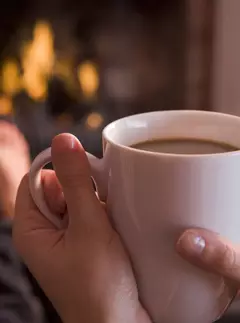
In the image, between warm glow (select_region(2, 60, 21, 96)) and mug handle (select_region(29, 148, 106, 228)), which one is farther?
warm glow (select_region(2, 60, 21, 96))

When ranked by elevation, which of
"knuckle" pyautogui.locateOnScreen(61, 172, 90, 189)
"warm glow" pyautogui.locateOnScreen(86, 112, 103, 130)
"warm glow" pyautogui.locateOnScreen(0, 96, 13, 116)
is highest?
"knuckle" pyautogui.locateOnScreen(61, 172, 90, 189)

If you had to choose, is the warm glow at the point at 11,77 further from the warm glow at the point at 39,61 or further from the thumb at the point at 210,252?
the thumb at the point at 210,252

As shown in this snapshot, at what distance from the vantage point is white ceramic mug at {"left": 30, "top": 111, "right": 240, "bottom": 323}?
439 mm

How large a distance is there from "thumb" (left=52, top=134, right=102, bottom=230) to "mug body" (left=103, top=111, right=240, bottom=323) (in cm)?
2

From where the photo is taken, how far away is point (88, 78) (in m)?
1.90

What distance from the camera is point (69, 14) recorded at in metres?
1.84

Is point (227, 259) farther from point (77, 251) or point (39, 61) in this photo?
point (39, 61)

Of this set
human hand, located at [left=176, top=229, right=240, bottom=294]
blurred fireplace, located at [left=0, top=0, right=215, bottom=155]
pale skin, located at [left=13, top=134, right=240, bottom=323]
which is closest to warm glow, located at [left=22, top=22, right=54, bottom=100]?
blurred fireplace, located at [left=0, top=0, right=215, bottom=155]

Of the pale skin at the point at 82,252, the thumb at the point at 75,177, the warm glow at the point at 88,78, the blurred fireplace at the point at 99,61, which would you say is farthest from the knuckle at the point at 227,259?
the warm glow at the point at 88,78

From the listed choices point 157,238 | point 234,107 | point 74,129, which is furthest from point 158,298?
point 234,107

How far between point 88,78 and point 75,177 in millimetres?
1431

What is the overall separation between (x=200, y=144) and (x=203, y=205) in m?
0.10

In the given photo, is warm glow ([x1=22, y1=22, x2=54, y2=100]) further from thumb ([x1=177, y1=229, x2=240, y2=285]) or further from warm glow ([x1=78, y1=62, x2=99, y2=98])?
thumb ([x1=177, y1=229, x2=240, y2=285])

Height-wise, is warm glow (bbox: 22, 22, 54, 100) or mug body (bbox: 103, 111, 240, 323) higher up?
mug body (bbox: 103, 111, 240, 323)
